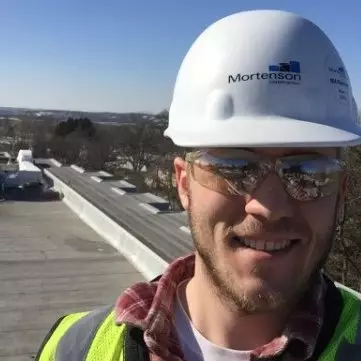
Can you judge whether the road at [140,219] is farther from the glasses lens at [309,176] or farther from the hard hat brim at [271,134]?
the glasses lens at [309,176]

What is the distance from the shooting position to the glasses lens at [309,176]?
1.87 metres

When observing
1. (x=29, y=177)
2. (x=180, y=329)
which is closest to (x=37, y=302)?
(x=180, y=329)

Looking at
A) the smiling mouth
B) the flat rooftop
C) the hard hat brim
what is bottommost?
the flat rooftop

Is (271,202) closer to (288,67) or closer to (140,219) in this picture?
(288,67)

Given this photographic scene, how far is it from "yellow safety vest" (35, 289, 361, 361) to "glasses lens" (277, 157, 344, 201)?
0.35 metres

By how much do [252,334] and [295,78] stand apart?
799mm

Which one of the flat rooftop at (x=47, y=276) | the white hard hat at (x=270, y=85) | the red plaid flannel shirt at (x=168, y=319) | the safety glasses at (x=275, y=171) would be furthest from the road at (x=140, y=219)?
the safety glasses at (x=275, y=171)

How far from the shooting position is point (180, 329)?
2094 millimetres

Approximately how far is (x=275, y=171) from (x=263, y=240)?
0.21 meters

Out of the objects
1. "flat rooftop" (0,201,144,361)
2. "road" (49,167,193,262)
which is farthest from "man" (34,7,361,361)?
"road" (49,167,193,262)

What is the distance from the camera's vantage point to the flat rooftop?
767 cm

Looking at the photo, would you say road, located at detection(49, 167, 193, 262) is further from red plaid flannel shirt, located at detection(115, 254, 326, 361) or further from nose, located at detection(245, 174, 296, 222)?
nose, located at detection(245, 174, 296, 222)

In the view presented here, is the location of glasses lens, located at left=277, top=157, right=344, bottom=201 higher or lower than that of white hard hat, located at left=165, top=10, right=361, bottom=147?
lower

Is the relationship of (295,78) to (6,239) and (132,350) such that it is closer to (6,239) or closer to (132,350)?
(132,350)
